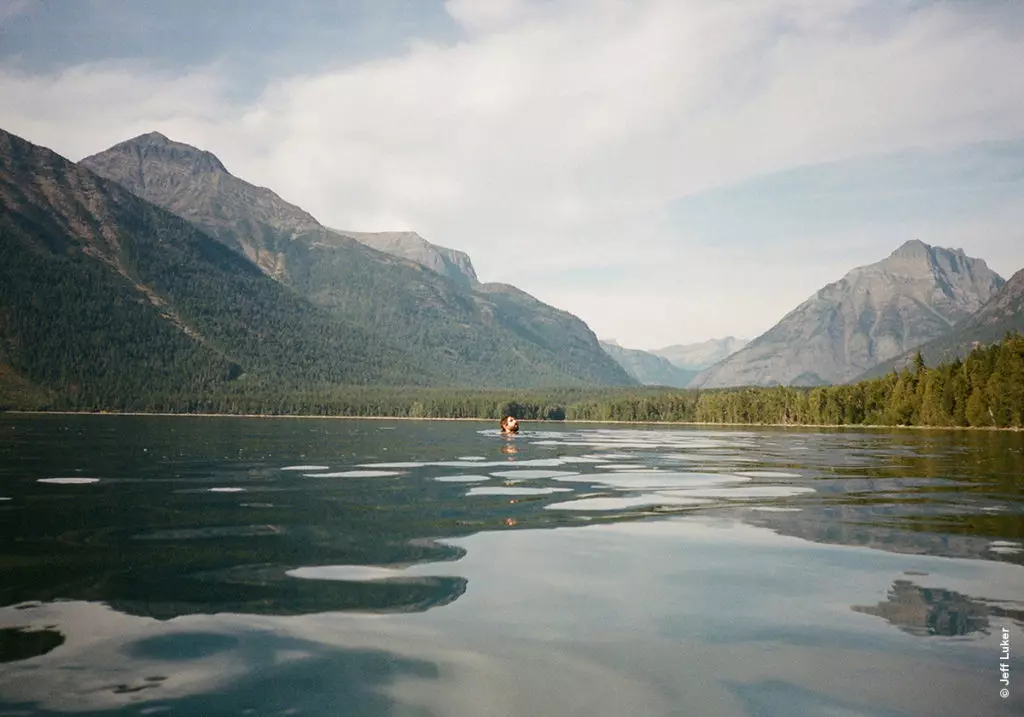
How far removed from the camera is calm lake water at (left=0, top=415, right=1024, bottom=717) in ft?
40.7

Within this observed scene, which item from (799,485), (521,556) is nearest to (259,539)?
(521,556)

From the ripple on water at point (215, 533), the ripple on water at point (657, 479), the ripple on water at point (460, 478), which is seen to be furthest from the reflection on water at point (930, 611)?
the ripple on water at point (460, 478)

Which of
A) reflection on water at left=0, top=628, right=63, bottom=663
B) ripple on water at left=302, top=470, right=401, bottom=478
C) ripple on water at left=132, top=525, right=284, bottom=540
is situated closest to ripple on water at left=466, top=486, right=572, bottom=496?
ripple on water at left=302, top=470, right=401, bottom=478

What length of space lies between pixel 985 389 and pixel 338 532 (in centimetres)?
16665

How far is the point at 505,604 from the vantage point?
1777 cm

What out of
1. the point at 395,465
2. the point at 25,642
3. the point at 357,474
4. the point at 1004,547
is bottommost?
the point at 395,465

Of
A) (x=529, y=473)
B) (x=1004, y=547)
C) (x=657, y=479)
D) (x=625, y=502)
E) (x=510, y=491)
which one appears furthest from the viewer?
(x=529, y=473)

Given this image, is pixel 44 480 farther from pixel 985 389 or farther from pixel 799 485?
pixel 985 389

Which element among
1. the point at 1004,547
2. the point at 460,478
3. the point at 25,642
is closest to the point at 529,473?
the point at 460,478

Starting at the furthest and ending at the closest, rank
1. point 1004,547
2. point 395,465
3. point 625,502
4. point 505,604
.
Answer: point 395,465, point 625,502, point 1004,547, point 505,604

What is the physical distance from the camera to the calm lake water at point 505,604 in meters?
12.4

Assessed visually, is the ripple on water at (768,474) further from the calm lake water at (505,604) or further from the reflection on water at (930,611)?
the reflection on water at (930,611)

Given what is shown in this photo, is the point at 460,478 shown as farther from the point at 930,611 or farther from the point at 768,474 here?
the point at 930,611

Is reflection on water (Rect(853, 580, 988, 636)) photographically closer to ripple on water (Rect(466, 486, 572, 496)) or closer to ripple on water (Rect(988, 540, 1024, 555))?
ripple on water (Rect(988, 540, 1024, 555))
